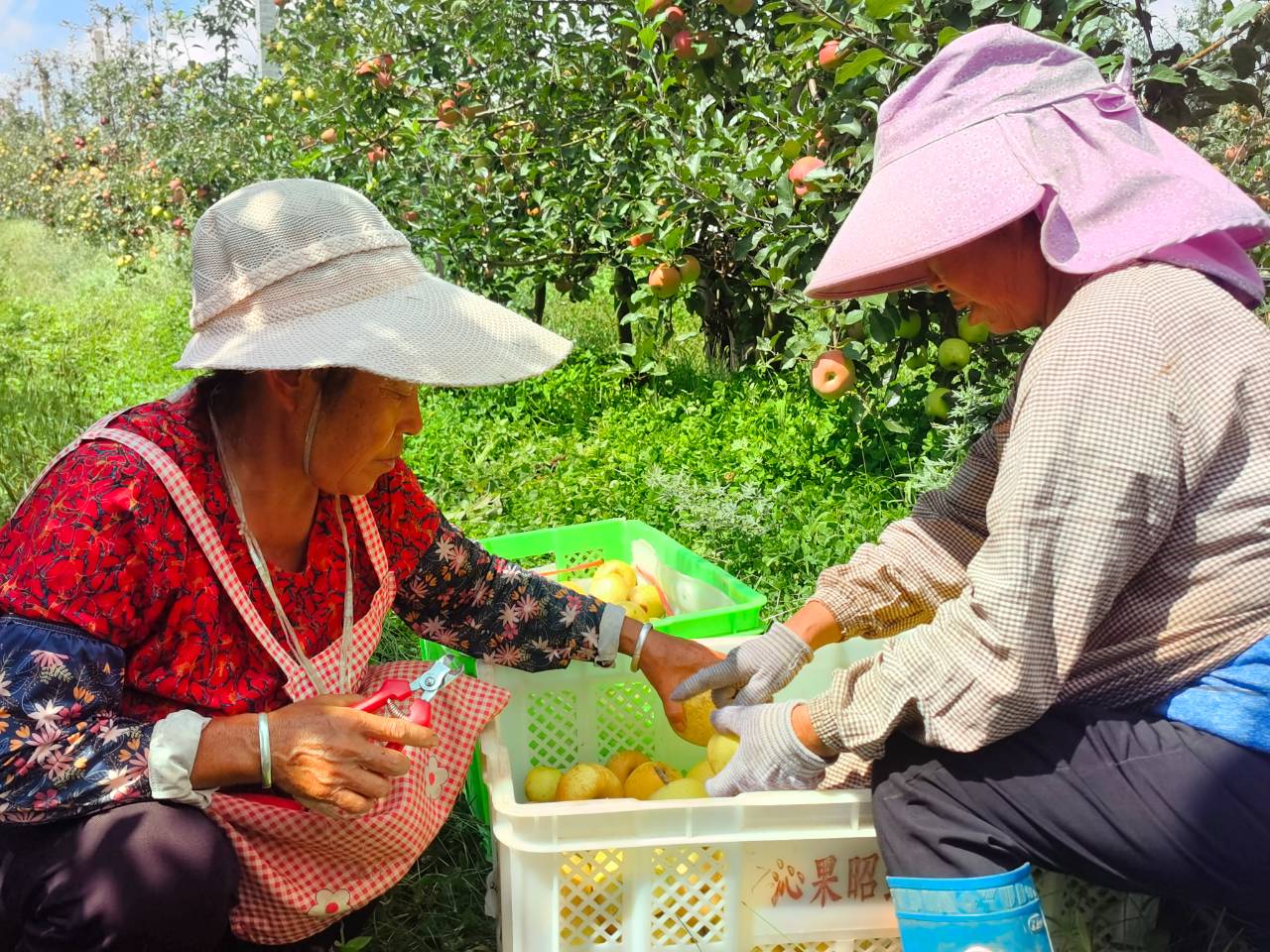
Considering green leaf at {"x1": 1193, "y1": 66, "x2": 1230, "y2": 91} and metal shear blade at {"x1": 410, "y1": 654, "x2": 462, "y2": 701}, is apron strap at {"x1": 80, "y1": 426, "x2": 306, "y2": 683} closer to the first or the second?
metal shear blade at {"x1": 410, "y1": 654, "x2": 462, "y2": 701}

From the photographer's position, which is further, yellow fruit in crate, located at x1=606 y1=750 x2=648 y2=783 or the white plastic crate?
yellow fruit in crate, located at x1=606 y1=750 x2=648 y2=783

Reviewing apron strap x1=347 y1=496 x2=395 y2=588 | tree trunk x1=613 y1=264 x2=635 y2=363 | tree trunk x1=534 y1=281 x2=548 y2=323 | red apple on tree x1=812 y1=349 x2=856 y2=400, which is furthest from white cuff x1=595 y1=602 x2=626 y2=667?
tree trunk x1=534 y1=281 x2=548 y2=323

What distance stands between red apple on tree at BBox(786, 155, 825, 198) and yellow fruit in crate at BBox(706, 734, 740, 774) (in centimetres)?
197

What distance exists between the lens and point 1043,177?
1.38 meters

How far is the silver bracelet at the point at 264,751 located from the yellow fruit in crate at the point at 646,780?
702mm

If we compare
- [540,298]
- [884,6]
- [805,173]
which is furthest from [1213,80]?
[540,298]

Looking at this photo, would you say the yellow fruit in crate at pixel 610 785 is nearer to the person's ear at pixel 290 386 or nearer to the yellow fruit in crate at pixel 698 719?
the yellow fruit in crate at pixel 698 719

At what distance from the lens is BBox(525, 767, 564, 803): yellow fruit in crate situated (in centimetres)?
206

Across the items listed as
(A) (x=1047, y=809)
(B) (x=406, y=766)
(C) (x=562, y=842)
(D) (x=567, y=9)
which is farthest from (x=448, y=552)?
(D) (x=567, y=9)

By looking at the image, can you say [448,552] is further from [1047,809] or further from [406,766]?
[1047,809]

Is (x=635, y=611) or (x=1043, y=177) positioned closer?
(x=1043, y=177)

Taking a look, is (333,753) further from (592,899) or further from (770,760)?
(770,760)

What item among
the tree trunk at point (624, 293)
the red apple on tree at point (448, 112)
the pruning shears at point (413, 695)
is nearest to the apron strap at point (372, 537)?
the pruning shears at point (413, 695)

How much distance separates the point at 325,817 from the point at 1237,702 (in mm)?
1220
